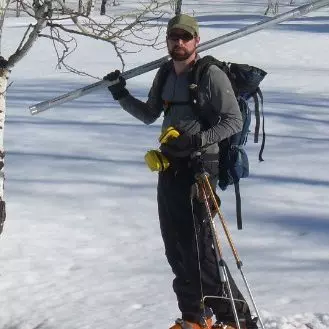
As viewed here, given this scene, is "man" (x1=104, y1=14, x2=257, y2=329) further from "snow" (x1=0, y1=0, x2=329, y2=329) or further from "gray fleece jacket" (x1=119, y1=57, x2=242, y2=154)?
"snow" (x1=0, y1=0, x2=329, y2=329)

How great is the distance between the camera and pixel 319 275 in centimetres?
666

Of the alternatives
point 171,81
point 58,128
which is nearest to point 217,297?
point 171,81

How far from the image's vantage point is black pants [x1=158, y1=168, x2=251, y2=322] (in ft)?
15.6

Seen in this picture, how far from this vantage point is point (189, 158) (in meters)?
4.71

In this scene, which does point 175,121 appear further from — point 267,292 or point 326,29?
point 326,29

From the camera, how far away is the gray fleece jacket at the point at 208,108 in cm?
453

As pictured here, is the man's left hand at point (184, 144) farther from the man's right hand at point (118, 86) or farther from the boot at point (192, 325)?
the boot at point (192, 325)

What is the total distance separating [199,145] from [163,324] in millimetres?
1592

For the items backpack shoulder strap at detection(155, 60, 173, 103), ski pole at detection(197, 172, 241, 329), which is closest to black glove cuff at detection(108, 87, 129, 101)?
backpack shoulder strap at detection(155, 60, 173, 103)

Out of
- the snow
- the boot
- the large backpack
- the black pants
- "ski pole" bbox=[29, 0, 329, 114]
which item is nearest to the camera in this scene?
the large backpack

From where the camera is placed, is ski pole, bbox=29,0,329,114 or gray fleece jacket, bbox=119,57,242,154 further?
ski pole, bbox=29,0,329,114

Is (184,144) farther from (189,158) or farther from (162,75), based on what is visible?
(162,75)

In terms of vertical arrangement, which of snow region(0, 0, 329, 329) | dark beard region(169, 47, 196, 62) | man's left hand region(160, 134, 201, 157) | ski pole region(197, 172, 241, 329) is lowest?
snow region(0, 0, 329, 329)

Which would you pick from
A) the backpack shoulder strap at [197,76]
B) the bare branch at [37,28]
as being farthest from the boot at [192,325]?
the bare branch at [37,28]
